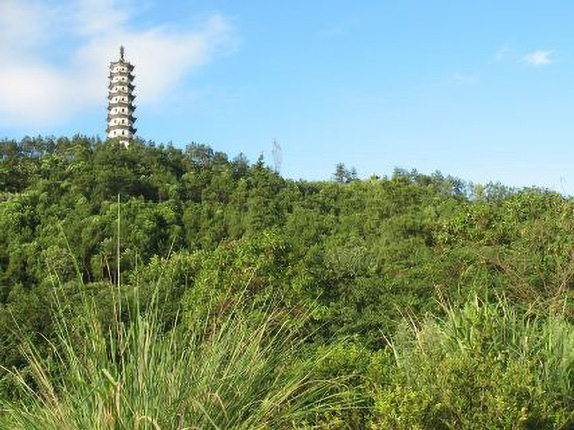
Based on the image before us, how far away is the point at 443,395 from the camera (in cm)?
366

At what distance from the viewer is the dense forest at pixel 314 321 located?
3.28 meters

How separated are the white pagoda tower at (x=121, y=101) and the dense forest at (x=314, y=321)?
35.9 m

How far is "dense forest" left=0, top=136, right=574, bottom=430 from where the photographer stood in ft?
10.8

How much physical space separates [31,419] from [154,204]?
37.1 m

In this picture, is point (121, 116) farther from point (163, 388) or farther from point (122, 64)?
point (163, 388)

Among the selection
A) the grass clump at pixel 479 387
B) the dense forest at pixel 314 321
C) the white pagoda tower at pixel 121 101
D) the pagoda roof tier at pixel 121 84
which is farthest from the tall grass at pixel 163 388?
the pagoda roof tier at pixel 121 84

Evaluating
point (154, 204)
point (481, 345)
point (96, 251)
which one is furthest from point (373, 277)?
point (154, 204)

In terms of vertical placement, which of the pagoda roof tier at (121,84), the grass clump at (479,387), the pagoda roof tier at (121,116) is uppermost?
the pagoda roof tier at (121,84)

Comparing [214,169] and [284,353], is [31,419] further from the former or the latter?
[214,169]

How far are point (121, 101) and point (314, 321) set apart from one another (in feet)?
214

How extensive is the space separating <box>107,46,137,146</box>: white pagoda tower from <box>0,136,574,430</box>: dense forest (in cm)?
3591

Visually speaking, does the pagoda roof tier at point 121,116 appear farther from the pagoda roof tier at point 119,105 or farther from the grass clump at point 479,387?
the grass clump at point 479,387

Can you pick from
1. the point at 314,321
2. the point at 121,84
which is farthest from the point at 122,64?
the point at 314,321

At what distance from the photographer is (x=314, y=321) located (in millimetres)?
10516
